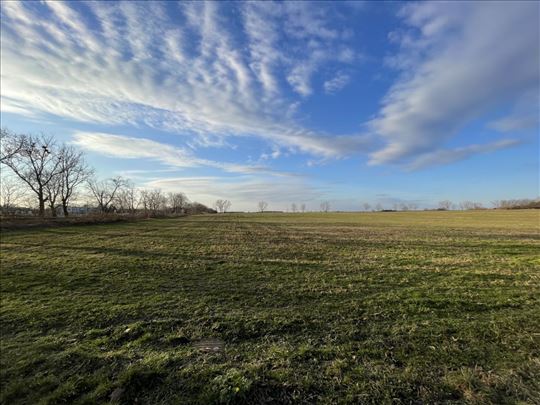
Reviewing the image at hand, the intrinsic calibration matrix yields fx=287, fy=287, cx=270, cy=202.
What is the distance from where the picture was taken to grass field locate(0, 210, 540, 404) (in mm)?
3785

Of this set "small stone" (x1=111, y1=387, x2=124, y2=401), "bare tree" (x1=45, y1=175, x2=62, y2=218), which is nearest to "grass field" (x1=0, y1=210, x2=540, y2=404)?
"small stone" (x1=111, y1=387, x2=124, y2=401)

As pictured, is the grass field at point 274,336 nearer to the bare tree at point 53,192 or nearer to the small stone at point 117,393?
the small stone at point 117,393

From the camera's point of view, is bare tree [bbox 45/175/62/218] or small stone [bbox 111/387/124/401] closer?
small stone [bbox 111/387/124/401]

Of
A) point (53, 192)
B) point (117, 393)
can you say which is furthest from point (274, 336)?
point (53, 192)

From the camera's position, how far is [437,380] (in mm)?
3818

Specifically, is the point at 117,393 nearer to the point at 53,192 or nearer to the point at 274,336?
the point at 274,336

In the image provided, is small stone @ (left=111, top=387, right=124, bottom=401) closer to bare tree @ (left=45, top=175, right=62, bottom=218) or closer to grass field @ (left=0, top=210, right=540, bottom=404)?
grass field @ (left=0, top=210, right=540, bottom=404)

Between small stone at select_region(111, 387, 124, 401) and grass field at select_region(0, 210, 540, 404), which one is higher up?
grass field at select_region(0, 210, 540, 404)

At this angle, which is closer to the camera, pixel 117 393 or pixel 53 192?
pixel 117 393

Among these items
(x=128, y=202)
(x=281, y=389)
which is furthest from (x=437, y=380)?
(x=128, y=202)

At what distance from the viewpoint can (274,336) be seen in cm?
534

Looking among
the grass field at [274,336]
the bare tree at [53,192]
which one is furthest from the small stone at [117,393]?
the bare tree at [53,192]

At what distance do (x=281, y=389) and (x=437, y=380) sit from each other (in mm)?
2080

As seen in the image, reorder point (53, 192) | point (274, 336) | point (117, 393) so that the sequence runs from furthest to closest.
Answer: point (53, 192), point (274, 336), point (117, 393)
